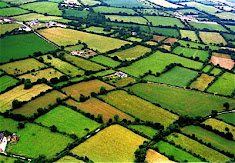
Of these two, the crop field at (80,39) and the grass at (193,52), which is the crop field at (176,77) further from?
the crop field at (80,39)

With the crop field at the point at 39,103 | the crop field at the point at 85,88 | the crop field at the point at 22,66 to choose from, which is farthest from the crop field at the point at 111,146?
the crop field at the point at 22,66

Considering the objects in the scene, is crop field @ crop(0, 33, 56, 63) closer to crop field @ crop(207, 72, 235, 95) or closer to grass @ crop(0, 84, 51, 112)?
grass @ crop(0, 84, 51, 112)

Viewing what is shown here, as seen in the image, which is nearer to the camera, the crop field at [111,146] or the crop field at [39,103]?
the crop field at [111,146]

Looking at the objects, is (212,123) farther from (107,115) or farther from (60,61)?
(60,61)

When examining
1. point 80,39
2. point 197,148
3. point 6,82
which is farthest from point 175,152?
point 80,39

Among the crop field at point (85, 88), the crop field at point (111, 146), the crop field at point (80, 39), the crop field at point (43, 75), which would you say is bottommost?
the crop field at point (111, 146)

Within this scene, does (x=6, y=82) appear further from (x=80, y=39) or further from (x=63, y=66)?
(x=80, y=39)
